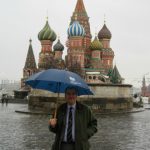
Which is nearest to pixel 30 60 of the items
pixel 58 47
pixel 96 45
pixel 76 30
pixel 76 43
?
pixel 58 47

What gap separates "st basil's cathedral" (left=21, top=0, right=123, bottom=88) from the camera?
66562mm

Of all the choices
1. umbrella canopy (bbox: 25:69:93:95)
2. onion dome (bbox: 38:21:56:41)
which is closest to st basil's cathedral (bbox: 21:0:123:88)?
onion dome (bbox: 38:21:56:41)

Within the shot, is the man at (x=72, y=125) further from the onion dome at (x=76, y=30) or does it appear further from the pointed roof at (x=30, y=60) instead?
the pointed roof at (x=30, y=60)

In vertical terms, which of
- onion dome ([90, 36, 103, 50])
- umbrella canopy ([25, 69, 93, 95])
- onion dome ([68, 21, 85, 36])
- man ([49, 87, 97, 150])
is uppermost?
onion dome ([68, 21, 85, 36])

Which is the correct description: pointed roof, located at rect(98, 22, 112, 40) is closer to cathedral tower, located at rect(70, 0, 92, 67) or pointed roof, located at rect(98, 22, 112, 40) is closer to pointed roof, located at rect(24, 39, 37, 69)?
cathedral tower, located at rect(70, 0, 92, 67)

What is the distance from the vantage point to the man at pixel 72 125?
584cm

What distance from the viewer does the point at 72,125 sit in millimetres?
5902

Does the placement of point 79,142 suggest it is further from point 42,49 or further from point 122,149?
point 42,49

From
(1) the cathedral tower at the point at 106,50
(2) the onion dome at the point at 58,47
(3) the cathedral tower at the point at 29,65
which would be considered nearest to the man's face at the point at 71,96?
(1) the cathedral tower at the point at 106,50

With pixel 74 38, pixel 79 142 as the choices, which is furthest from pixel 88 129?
pixel 74 38

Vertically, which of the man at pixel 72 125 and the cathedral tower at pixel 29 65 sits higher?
the cathedral tower at pixel 29 65

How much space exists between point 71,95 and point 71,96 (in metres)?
0.02

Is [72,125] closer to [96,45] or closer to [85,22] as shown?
[96,45]

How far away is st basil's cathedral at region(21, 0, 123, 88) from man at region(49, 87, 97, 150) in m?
55.8
